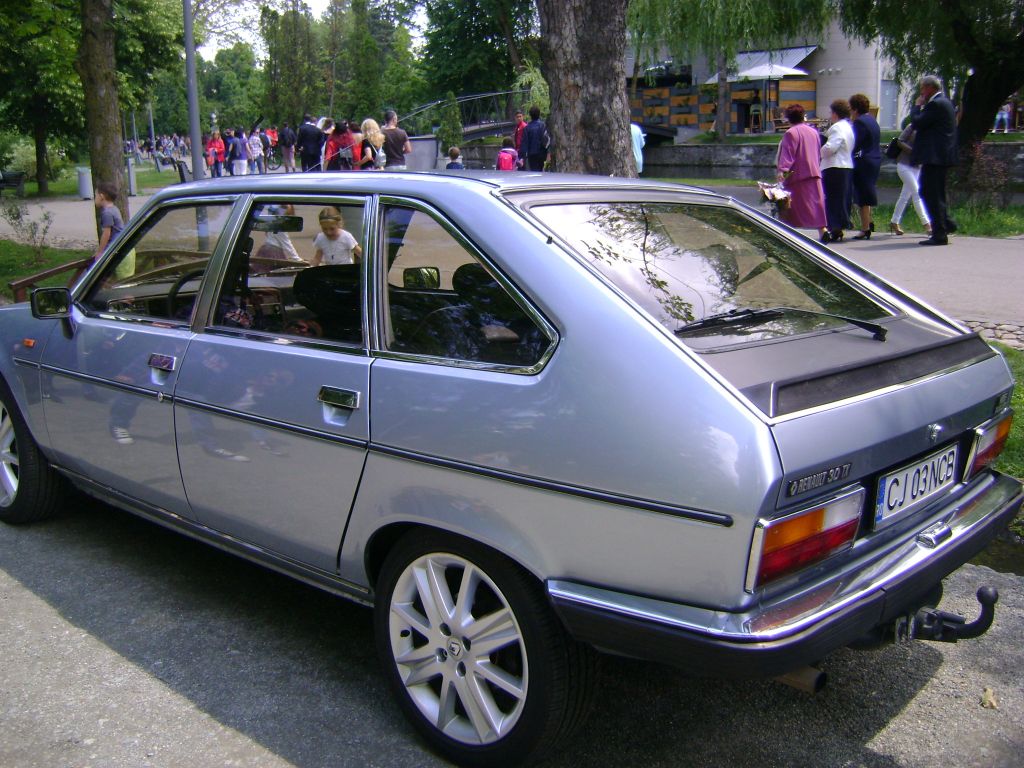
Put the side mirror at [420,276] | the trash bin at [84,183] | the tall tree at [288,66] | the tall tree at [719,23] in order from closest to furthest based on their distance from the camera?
the side mirror at [420,276] → the tall tree at [719,23] → the trash bin at [84,183] → the tall tree at [288,66]

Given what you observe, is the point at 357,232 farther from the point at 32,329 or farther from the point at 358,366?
the point at 32,329

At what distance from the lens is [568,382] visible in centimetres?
262

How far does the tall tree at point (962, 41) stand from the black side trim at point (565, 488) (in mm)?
18069

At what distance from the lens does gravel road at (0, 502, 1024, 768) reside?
10.0 feet

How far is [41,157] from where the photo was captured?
1457 inches

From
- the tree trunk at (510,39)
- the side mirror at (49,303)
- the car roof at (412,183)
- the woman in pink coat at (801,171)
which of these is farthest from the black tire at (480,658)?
the tree trunk at (510,39)

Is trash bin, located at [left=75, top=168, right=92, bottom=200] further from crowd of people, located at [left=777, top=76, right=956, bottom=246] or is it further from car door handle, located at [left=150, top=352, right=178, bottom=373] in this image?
car door handle, located at [left=150, top=352, right=178, bottom=373]

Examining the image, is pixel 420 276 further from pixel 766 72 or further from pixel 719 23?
pixel 766 72

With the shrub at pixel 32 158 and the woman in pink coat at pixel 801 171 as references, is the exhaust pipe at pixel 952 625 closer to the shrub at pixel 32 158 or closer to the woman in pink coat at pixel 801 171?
the woman in pink coat at pixel 801 171

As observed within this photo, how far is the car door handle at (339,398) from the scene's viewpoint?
3102mm

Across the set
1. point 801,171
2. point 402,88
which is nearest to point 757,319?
point 801,171

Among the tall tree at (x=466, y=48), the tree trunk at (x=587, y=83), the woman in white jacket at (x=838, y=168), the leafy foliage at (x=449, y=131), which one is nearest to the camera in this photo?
the tree trunk at (x=587, y=83)

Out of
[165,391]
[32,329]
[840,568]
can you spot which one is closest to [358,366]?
[165,391]

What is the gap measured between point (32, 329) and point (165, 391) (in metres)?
1.28
